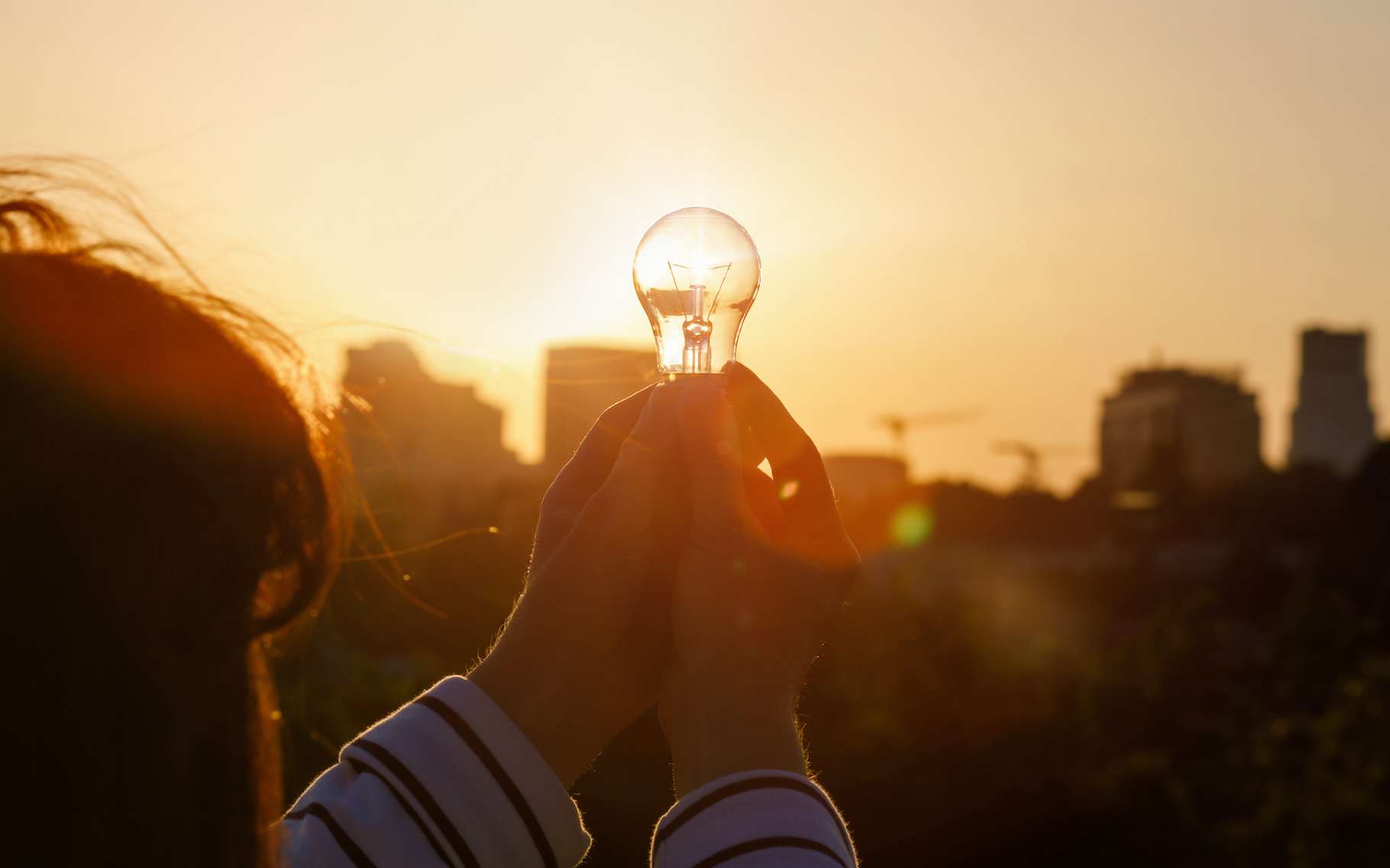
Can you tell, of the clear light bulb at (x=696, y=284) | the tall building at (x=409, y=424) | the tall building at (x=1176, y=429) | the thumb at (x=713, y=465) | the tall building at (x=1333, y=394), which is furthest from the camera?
the tall building at (x=1333, y=394)

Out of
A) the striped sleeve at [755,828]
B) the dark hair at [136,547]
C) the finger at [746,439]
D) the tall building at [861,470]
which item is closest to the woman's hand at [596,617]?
the finger at [746,439]

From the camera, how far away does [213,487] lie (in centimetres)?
103

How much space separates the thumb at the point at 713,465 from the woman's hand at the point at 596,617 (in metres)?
0.04

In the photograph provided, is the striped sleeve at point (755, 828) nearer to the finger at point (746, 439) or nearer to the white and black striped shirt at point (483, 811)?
the white and black striped shirt at point (483, 811)

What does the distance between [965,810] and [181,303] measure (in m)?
6.28

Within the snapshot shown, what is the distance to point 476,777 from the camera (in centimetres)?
148

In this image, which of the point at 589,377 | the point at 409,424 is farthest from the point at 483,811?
the point at 409,424

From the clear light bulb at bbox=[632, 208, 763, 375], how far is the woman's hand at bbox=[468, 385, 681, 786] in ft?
0.99

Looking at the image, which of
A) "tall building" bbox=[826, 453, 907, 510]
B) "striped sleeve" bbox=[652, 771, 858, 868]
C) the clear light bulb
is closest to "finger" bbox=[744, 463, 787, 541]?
the clear light bulb

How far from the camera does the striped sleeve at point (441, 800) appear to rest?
4.69ft

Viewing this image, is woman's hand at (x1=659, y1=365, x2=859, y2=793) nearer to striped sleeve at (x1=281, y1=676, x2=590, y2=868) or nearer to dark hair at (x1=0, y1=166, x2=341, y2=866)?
striped sleeve at (x1=281, y1=676, x2=590, y2=868)

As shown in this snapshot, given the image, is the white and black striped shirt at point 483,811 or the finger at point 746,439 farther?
the finger at point 746,439

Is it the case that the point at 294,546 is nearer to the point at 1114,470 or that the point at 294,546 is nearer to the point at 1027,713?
the point at 1027,713

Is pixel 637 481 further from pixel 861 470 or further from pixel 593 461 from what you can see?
pixel 861 470
